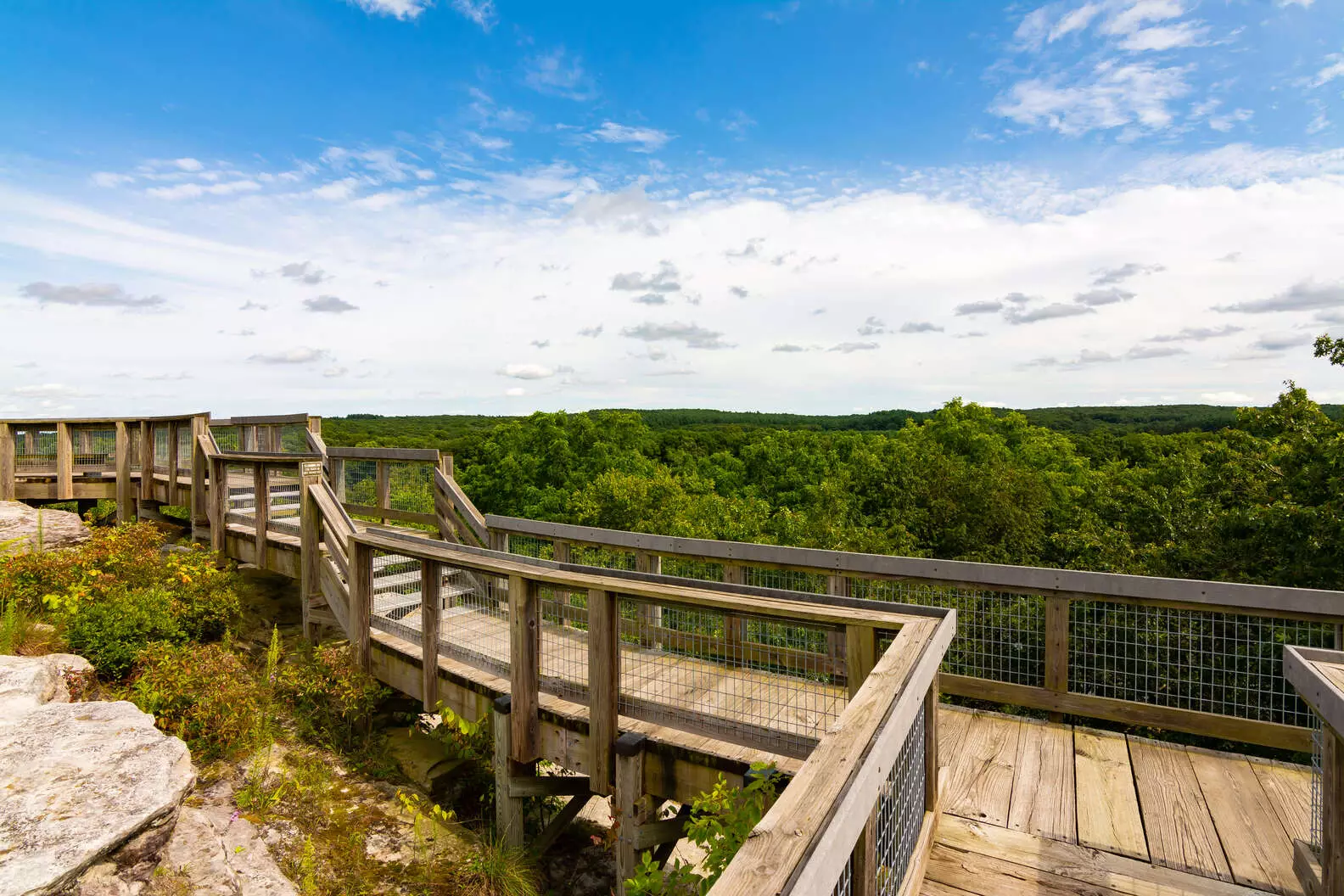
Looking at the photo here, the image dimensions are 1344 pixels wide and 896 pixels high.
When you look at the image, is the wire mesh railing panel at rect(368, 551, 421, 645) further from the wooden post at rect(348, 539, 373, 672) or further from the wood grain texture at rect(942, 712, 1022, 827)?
the wood grain texture at rect(942, 712, 1022, 827)

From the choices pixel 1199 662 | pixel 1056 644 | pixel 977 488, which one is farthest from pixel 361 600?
pixel 977 488

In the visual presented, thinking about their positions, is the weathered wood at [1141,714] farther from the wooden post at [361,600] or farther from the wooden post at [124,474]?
the wooden post at [124,474]

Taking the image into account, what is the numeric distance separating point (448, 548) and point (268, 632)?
5330 millimetres

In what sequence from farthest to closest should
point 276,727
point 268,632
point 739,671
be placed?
point 268,632
point 276,727
point 739,671

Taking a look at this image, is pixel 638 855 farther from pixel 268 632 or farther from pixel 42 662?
pixel 268 632

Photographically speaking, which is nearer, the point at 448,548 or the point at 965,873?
the point at 965,873

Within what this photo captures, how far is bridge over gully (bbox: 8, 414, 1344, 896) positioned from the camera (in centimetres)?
236

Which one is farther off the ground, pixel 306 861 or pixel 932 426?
pixel 932 426

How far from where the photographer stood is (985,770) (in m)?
3.88

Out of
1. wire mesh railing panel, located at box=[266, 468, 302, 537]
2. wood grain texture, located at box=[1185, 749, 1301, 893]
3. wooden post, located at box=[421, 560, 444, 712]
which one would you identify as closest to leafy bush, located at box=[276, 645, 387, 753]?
wooden post, located at box=[421, 560, 444, 712]

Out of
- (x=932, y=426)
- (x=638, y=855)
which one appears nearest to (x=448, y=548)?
(x=638, y=855)

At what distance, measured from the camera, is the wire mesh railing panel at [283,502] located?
9898 millimetres

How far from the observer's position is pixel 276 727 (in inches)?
244

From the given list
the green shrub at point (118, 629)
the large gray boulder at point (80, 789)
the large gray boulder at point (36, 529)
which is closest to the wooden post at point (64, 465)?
the large gray boulder at point (36, 529)
